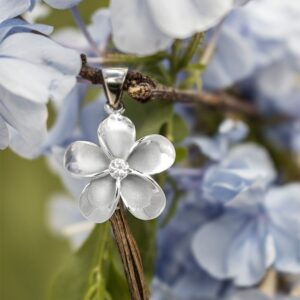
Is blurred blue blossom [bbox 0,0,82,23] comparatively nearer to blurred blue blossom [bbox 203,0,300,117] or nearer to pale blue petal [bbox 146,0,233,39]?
pale blue petal [bbox 146,0,233,39]

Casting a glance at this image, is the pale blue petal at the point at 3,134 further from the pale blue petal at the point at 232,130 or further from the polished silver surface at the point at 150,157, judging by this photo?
the pale blue petal at the point at 232,130

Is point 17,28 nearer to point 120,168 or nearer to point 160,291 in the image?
point 120,168

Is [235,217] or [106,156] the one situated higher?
[106,156]

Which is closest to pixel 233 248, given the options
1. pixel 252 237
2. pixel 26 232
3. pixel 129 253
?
pixel 252 237

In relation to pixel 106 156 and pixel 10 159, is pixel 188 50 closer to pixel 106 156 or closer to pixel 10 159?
pixel 106 156

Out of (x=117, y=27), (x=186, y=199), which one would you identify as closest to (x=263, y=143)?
(x=186, y=199)

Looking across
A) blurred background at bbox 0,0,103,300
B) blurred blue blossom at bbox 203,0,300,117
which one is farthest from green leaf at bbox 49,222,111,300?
blurred background at bbox 0,0,103,300

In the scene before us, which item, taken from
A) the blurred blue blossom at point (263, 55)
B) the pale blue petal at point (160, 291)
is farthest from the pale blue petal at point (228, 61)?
the pale blue petal at point (160, 291)
